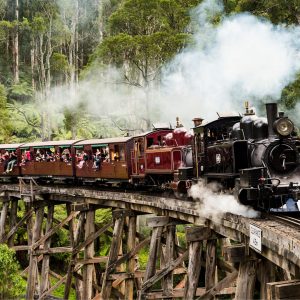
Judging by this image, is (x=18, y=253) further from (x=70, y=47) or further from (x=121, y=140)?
(x=70, y=47)

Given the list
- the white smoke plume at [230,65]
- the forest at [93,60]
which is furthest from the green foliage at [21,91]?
the white smoke plume at [230,65]

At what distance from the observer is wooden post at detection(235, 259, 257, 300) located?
8.30 m

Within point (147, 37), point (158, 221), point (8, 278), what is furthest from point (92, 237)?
point (147, 37)

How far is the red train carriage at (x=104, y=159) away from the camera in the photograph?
1766 cm

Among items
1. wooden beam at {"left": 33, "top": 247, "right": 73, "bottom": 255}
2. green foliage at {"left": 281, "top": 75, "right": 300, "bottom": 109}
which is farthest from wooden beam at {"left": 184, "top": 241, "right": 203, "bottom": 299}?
green foliage at {"left": 281, "top": 75, "right": 300, "bottom": 109}

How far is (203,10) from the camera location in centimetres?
2716

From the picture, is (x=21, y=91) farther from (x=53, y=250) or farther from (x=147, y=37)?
(x=53, y=250)

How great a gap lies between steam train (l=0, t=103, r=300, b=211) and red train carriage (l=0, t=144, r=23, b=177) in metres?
2.86

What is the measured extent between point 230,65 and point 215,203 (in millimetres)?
12779

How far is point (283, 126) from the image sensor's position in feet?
35.7

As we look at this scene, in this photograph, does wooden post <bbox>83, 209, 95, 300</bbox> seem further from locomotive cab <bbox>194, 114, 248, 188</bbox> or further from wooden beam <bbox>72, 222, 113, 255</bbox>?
locomotive cab <bbox>194, 114, 248, 188</bbox>

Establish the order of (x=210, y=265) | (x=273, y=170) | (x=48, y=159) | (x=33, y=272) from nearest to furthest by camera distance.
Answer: (x=273, y=170) → (x=210, y=265) → (x=33, y=272) → (x=48, y=159)

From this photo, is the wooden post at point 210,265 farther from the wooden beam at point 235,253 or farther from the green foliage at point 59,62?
the green foliage at point 59,62

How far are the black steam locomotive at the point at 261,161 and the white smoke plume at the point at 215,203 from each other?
6.9 inches
